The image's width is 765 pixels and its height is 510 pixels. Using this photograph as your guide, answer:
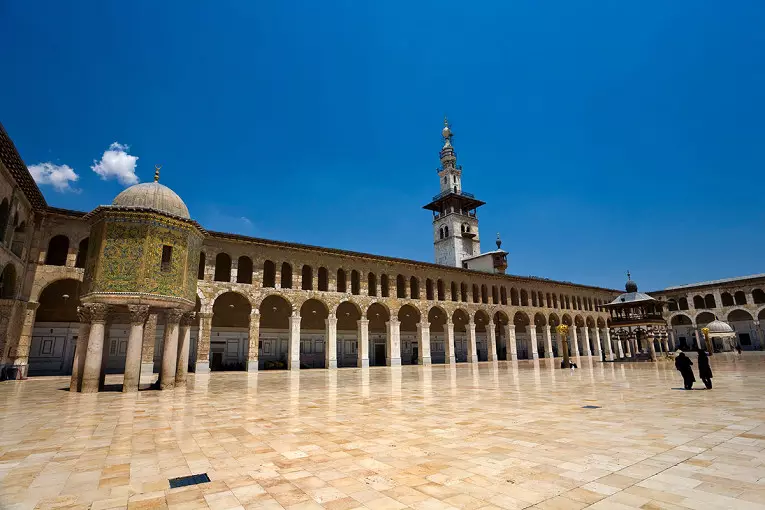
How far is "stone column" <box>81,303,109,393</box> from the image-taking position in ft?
44.8

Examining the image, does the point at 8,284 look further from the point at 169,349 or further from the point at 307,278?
the point at 307,278

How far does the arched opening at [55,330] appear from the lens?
77.7 ft

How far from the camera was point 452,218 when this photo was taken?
2046 inches

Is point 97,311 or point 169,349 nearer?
point 97,311

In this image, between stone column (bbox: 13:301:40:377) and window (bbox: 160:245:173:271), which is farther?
stone column (bbox: 13:301:40:377)

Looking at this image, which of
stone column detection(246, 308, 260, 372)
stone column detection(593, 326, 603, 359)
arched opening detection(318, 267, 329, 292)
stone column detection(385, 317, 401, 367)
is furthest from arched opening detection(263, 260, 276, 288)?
stone column detection(593, 326, 603, 359)

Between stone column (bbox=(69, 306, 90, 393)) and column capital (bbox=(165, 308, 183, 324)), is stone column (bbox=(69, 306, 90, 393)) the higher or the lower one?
the lower one

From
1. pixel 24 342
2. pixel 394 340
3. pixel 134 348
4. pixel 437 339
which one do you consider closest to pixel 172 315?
pixel 134 348

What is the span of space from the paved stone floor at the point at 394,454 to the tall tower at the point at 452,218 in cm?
4131

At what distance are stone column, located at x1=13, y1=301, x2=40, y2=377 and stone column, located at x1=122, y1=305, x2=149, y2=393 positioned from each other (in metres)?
10.1

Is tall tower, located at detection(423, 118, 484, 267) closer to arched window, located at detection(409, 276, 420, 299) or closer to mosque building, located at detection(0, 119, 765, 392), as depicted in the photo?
mosque building, located at detection(0, 119, 765, 392)

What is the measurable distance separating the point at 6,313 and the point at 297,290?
577 inches

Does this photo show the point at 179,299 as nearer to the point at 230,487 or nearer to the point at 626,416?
the point at 230,487

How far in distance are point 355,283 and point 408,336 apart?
436 inches
